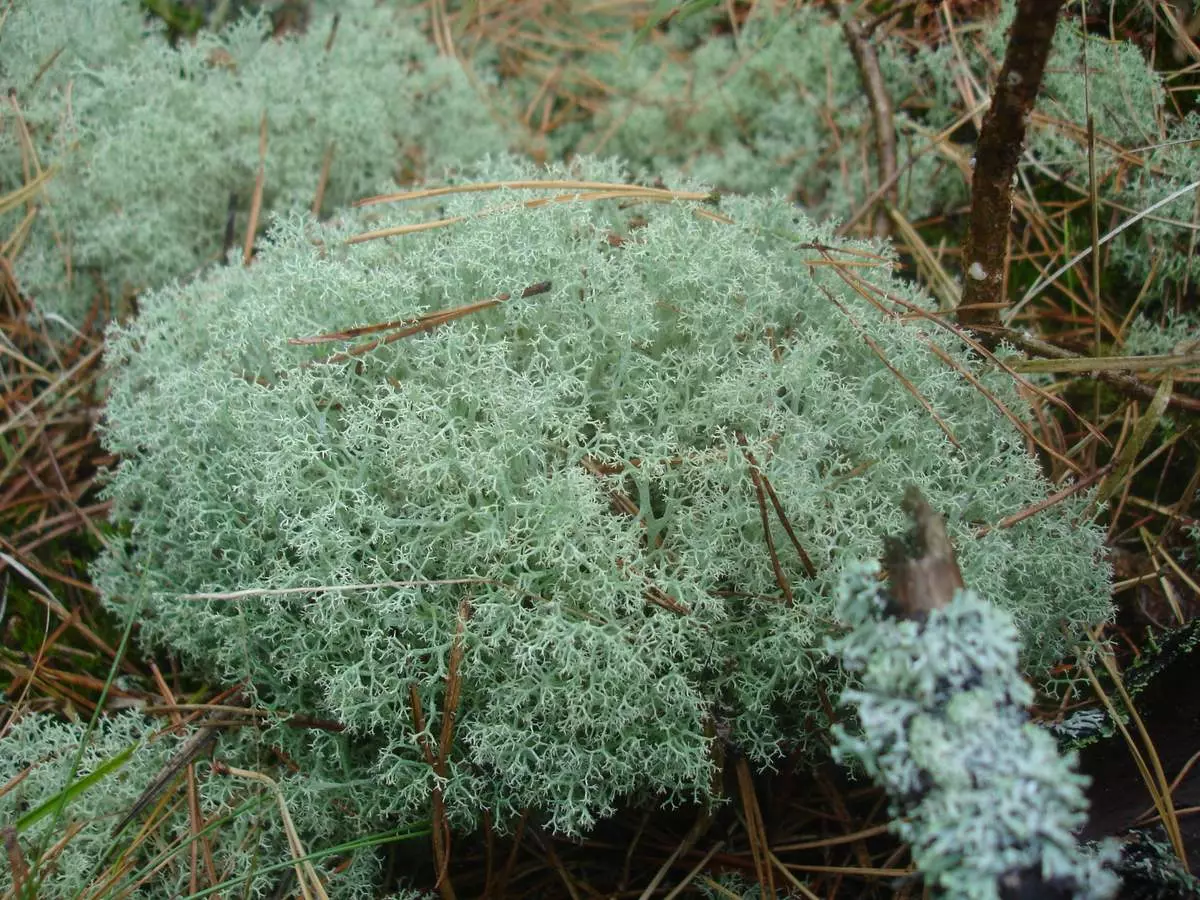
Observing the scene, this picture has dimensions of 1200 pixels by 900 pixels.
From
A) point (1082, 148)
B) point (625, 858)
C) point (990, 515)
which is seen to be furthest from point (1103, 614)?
point (1082, 148)

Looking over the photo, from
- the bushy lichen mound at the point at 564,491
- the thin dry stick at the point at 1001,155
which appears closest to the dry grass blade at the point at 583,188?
the bushy lichen mound at the point at 564,491

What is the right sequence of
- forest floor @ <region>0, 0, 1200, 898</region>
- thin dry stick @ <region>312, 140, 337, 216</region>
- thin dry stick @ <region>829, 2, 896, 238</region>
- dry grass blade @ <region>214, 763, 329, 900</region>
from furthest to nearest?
1. thin dry stick @ <region>312, 140, 337, 216</region>
2. thin dry stick @ <region>829, 2, 896, 238</region>
3. forest floor @ <region>0, 0, 1200, 898</region>
4. dry grass blade @ <region>214, 763, 329, 900</region>

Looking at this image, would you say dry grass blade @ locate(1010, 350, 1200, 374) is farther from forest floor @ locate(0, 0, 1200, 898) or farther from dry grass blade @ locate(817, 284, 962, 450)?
dry grass blade @ locate(817, 284, 962, 450)

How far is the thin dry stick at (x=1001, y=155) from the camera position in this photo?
66.7 inches

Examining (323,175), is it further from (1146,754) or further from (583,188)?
(1146,754)

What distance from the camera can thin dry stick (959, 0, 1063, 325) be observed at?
5.56 ft

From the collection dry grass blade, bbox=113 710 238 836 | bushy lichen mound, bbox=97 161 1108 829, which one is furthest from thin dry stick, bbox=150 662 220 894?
bushy lichen mound, bbox=97 161 1108 829

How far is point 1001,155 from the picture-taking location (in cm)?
191

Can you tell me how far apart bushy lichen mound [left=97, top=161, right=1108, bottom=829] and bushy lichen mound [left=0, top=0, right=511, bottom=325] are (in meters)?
0.80

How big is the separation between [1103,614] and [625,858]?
1108 mm

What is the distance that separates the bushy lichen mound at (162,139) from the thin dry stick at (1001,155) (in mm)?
1717

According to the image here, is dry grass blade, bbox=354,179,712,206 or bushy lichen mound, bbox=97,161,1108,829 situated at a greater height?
dry grass blade, bbox=354,179,712,206

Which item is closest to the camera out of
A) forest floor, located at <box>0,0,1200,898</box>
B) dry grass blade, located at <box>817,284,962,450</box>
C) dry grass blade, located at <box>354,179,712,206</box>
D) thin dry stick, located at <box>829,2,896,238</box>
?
forest floor, located at <box>0,0,1200,898</box>

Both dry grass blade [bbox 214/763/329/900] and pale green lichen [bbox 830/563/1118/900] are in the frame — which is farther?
dry grass blade [bbox 214/763/329/900]
